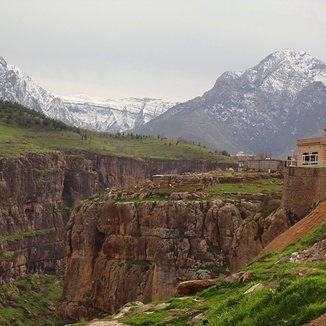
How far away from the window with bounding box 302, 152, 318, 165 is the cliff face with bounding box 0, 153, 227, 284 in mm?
85783

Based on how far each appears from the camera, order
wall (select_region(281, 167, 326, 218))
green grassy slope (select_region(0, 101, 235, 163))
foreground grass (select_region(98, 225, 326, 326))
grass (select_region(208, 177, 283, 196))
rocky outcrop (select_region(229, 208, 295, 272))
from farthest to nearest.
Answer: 1. green grassy slope (select_region(0, 101, 235, 163))
2. grass (select_region(208, 177, 283, 196))
3. rocky outcrop (select_region(229, 208, 295, 272))
4. wall (select_region(281, 167, 326, 218))
5. foreground grass (select_region(98, 225, 326, 326))

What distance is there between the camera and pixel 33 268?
440ft

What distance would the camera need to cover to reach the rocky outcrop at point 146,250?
189 ft

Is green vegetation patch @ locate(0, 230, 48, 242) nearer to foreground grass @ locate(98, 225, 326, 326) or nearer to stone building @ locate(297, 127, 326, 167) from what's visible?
stone building @ locate(297, 127, 326, 167)

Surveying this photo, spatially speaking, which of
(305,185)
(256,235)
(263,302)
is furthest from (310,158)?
(263,302)

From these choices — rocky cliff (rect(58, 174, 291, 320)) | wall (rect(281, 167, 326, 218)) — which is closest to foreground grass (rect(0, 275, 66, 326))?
rocky cliff (rect(58, 174, 291, 320))

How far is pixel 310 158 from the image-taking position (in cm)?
4575

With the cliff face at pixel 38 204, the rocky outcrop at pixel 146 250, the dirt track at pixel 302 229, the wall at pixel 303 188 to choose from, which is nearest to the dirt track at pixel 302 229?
the dirt track at pixel 302 229

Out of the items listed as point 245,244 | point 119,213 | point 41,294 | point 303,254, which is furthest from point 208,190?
A: point 41,294

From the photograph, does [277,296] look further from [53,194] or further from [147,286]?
[53,194]

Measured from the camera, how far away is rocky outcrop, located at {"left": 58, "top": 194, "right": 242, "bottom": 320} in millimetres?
57688

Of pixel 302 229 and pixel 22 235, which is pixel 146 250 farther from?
pixel 22 235

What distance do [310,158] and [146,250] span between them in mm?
21771

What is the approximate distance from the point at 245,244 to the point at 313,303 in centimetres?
3127
